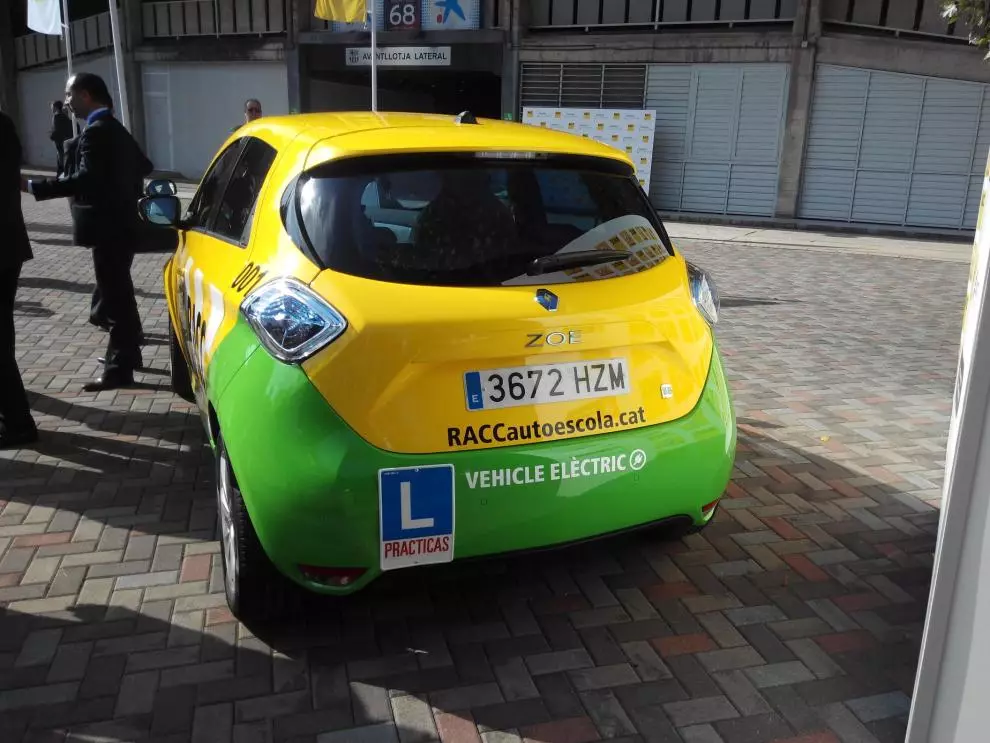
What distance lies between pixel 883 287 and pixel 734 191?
795 centimetres

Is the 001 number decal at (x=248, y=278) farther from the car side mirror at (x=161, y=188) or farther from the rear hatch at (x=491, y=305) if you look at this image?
the car side mirror at (x=161, y=188)

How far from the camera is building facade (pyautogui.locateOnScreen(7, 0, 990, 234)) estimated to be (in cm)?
1561

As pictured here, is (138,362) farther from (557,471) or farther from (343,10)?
(343,10)

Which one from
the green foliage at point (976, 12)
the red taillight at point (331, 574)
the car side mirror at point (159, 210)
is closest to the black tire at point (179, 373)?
the car side mirror at point (159, 210)

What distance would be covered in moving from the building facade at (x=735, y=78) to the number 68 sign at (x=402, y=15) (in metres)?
0.05

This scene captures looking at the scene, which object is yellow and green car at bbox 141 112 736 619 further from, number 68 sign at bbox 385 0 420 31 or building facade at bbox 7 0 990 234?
number 68 sign at bbox 385 0 420 31

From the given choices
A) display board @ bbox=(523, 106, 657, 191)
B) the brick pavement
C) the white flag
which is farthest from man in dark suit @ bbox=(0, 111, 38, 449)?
display board @ bbox=(523, 106, 657, 191)

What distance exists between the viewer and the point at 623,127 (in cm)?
1752

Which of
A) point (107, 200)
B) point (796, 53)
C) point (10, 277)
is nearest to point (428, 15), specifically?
point (796, 53)

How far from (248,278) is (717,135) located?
1607cm

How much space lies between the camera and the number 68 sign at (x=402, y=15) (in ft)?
64.7

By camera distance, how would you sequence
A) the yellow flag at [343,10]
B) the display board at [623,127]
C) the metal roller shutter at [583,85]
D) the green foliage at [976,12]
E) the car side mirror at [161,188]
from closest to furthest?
the car side mirror at [161,188]
the green foliage at [976,12]
the yellow flag at [343,10]
the display board at [623,127]
the metal roller shutter at [583,85]

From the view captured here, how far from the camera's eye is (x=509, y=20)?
18828 mm

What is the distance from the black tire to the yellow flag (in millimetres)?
10442
